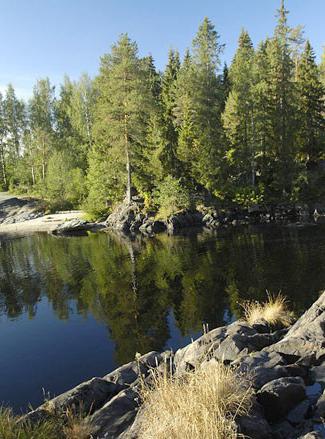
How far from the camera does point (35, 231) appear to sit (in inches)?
2028

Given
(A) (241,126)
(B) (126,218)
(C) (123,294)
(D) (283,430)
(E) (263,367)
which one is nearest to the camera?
(D) (283,430)

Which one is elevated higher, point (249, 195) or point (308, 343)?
point (249, 195)

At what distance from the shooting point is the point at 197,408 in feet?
16.3

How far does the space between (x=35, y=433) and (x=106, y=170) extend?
47.6 meters

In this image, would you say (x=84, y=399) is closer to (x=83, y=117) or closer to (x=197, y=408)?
(x=197, y=408)

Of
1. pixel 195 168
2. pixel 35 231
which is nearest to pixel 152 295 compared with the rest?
pixel 195 168

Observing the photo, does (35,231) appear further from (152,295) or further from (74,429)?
(74,429)

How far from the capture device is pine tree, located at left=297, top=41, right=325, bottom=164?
47.3 m

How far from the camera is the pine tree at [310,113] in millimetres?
47312

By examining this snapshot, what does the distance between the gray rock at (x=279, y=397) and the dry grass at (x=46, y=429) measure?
300cm

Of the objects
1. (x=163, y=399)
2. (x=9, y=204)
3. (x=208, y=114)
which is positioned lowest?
(x=163, y=399)

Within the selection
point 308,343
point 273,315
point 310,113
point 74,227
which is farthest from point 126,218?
point 308,343

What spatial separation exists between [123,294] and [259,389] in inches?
574

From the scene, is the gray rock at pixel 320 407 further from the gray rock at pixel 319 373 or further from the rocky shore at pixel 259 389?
the gray rock at pixel 319 373
